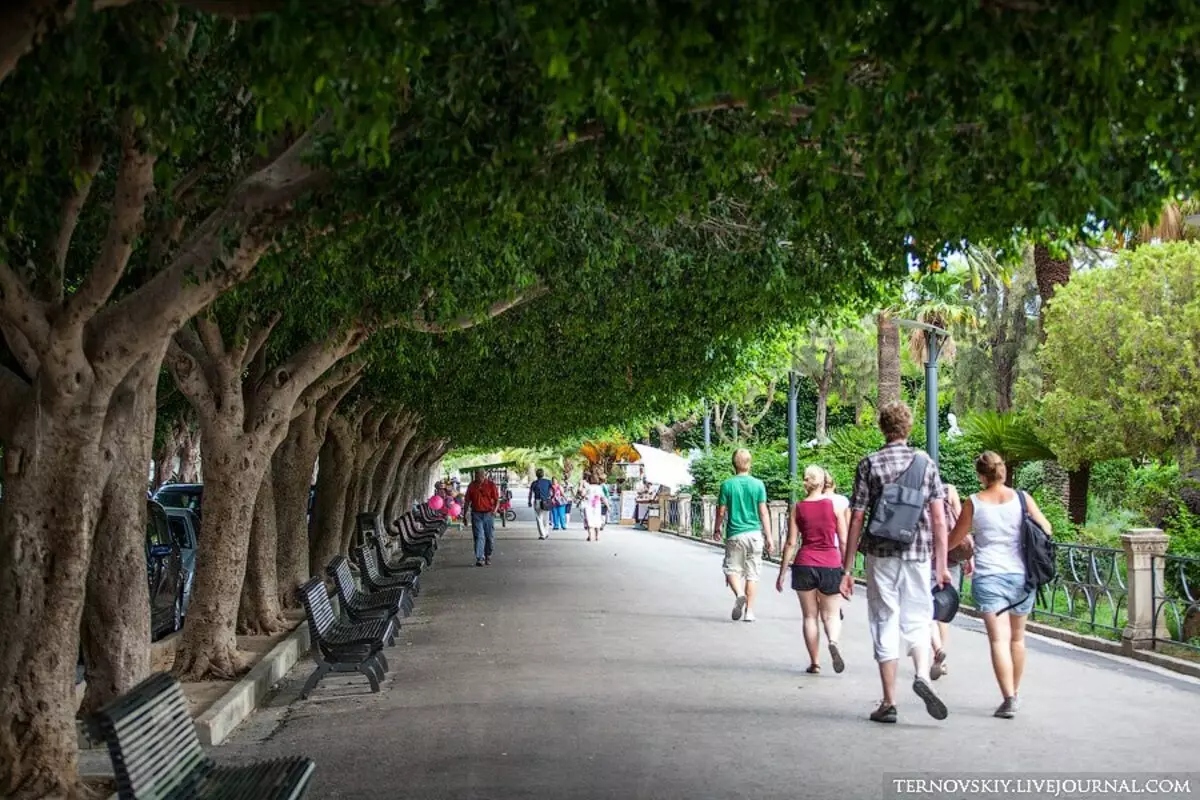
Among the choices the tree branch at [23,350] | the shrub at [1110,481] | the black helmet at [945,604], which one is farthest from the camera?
the shrub at [1110,481]

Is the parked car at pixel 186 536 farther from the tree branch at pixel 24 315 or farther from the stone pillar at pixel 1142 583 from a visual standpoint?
the stone pillar at pixel 1142 583

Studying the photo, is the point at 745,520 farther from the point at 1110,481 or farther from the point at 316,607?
the point at 1110,481

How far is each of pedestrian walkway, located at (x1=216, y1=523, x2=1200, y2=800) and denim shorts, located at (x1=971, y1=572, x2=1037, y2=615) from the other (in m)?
0.74

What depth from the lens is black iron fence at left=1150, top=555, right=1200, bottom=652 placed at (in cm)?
1255

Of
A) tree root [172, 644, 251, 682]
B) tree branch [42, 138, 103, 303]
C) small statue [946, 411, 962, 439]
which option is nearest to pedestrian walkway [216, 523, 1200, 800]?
tree root [172, 644, 251, 682]

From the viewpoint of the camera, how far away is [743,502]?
14781 millimetres

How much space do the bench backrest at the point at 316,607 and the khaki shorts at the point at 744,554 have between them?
4538 millimetres

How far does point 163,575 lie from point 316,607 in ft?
16.0

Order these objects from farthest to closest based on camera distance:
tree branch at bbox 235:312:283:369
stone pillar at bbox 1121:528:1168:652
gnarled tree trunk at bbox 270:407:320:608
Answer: gnarled tree trunk at bbox 270:407:320:608 → tree branch at bbox 235:312:283:369 → stone pillar at bbox 1121:528:1168:652

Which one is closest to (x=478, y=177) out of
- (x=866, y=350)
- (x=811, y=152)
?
(x=811, y=152)

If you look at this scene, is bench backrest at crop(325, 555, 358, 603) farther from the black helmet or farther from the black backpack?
the black backpack

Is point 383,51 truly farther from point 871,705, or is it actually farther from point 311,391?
point 311,391

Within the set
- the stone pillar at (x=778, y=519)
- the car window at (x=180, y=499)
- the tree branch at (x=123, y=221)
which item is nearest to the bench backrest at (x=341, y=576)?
the tree branch at (x=123, y=221)

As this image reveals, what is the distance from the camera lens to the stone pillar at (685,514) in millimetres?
43688
